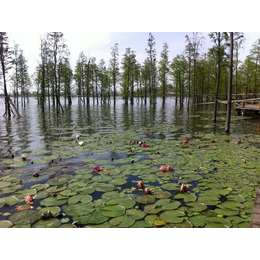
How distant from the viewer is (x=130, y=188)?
13.7 ft

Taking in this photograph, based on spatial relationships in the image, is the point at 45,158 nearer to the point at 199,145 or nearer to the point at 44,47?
the point at 199,145

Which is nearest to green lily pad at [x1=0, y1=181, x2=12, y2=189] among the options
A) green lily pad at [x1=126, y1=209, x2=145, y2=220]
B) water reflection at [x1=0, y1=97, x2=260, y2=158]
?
water reflection at [x1=0, y1=97, x2=260, y2=158]

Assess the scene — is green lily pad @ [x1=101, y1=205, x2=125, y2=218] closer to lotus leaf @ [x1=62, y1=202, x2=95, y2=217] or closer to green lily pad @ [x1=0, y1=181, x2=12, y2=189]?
lotus leaf @ [x1=62, y1=202, x2=95, y2=217]

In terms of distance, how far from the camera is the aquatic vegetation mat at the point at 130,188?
306 cm

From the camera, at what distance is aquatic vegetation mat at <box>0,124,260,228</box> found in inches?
120

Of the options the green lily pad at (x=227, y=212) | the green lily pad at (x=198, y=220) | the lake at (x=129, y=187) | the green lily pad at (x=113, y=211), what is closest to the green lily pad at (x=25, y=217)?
the lake at (x=129, y=187)

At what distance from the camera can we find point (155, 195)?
151 inches

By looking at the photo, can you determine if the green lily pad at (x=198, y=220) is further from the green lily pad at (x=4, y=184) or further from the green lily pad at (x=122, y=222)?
the green lily pad at (x=4, y=184)

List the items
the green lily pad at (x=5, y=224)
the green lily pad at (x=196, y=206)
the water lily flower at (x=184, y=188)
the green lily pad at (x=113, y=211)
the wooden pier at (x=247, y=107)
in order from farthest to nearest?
A: the wooden pier at (x=247, y=107) → the water lily flower at (x=184, y=188) → the green lily pad at (x=196, y=206) → the green lily pad at (x=113, y=211) → the green lily pad at (x=5, y=224)

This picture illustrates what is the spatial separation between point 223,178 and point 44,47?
103 feet

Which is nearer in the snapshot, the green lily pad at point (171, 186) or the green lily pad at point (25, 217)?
the green lily pad at point (25, 217)

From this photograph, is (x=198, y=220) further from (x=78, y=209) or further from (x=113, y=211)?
(x=78, y=209)

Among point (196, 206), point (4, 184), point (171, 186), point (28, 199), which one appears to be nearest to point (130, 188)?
point (171, 186)
